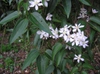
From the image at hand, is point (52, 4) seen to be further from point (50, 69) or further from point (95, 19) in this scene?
point (50, 69)

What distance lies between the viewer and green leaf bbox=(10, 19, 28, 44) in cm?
79

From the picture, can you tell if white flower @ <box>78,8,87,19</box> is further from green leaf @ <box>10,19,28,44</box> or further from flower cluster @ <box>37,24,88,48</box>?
green leaf @ <box>10,19,28,44</box>

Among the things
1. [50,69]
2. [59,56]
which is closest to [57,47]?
[59,56]

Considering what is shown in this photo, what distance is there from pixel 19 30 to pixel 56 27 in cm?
24

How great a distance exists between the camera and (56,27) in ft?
3.25

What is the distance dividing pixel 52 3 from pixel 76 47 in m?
0.22

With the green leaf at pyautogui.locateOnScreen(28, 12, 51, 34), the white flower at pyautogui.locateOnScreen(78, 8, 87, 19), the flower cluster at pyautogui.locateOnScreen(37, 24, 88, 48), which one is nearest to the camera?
the green leaf at pyautogui.locateOnScreen(28, 12, 51, 34)

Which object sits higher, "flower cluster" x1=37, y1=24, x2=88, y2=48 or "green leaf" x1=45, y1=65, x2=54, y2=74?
"flower cluster" x1=37, y1=24, x2=88, y2=48

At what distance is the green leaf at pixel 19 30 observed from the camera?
2.58ft

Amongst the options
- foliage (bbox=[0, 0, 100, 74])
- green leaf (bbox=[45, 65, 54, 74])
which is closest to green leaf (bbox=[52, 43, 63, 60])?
foliage (bbox=[0, 0, 100, 74])

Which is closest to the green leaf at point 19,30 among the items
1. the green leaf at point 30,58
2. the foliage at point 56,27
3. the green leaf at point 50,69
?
the foliage at point 56,27

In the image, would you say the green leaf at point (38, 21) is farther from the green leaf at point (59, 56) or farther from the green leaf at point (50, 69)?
the green leaf at point (50, 69)

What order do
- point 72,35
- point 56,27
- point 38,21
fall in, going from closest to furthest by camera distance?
point 38,21 → point 72,35 → point 56,27

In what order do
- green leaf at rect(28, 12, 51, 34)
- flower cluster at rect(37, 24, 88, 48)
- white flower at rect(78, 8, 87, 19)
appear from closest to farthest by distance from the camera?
green leaf at rect(28, 12, 51, 34), flower cluster at rect(37, 24, 88, 48), white flower at rect(78, 8, 87, 19)
